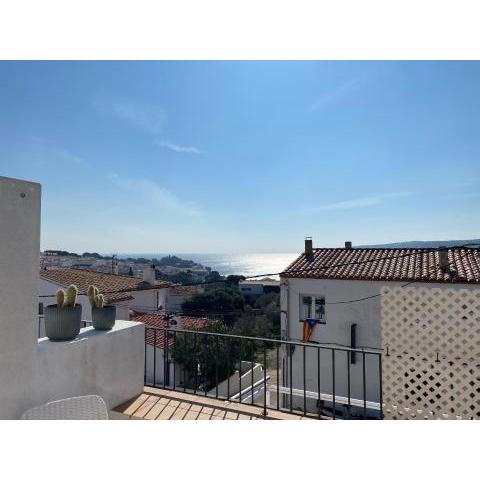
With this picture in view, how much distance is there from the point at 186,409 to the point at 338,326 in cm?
983

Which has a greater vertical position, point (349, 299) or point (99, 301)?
point (99, 301)

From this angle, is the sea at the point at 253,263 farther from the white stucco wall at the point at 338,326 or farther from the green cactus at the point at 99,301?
the green cactus at the point at 99,301

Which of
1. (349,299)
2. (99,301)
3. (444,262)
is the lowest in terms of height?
(349,299)

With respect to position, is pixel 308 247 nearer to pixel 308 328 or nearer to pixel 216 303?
pixel 308 328

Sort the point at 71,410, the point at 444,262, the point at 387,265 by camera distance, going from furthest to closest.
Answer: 1. the point at 387,265
2. the point at 444,262
3. the point at 71,410

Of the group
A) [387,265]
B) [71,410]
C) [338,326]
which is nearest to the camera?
[71,410]

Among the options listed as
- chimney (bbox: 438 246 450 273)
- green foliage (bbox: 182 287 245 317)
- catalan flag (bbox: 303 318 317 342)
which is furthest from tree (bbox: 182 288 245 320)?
chimney (bbox: 438 246 450 273)

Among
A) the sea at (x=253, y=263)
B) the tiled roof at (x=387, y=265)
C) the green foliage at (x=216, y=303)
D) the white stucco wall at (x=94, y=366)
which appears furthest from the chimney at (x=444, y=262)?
the green foliage at (x=216, y=303)

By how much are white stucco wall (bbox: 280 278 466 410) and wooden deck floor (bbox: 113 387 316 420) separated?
340 inches

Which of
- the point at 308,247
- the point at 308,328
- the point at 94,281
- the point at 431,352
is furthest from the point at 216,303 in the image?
the point at 431,352

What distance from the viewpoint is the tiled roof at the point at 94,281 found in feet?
42.2

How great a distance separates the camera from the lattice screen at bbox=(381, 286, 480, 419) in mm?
3266

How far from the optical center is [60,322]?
7.60ft
